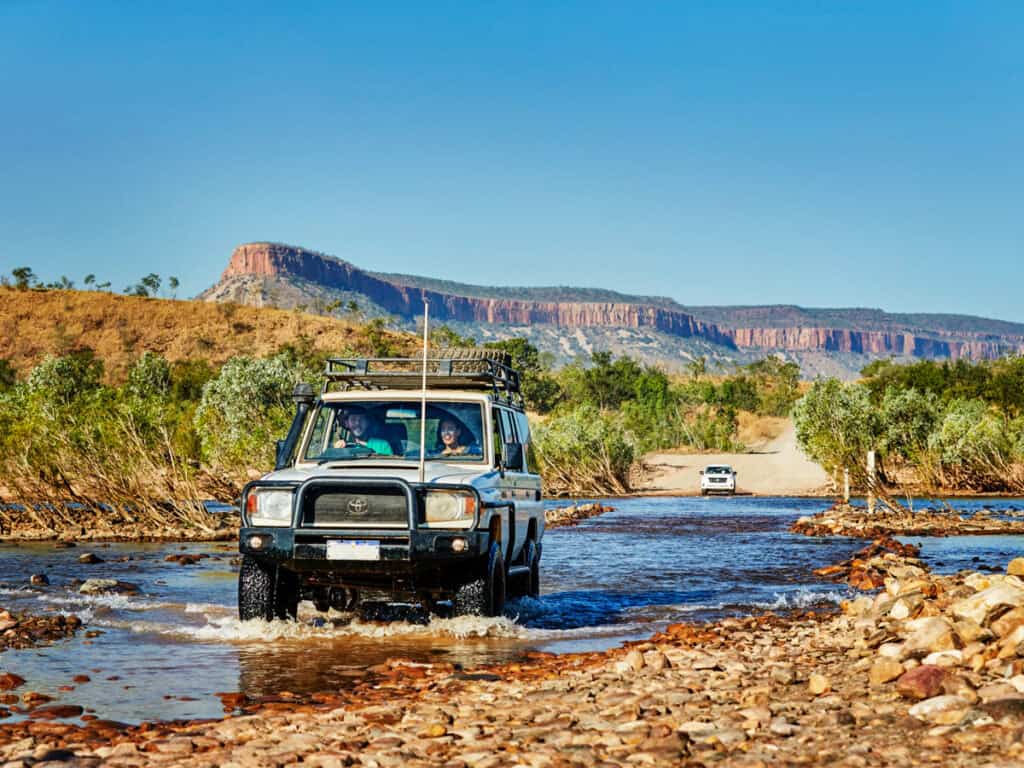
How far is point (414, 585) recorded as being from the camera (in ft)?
38.1

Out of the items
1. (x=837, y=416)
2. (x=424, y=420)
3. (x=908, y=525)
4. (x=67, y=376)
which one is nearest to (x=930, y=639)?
(x=424, y=420)

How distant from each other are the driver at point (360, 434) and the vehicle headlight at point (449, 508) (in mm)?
1391

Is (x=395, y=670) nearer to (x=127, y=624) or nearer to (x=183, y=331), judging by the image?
(x=127, y=624)

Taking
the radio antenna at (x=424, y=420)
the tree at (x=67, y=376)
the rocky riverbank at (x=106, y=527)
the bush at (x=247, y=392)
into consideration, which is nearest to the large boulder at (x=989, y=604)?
the radio antenna at (x=424, y=420)

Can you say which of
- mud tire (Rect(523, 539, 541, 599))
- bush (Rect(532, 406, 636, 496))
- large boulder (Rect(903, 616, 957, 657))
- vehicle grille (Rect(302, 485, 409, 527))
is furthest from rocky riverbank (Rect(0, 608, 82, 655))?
bush (Rect(532, 406, 636, 496))

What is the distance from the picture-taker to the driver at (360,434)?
1266cm

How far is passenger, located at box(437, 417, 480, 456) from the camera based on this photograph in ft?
41.7

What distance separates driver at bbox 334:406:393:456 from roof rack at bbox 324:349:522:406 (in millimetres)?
482

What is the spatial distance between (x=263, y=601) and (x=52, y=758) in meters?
4.98

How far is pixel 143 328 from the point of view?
121 m

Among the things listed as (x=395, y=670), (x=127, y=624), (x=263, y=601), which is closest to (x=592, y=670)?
(x=395, y=670)

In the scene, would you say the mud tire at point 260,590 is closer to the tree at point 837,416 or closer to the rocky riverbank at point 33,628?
the rocky riverbank at point 33,628

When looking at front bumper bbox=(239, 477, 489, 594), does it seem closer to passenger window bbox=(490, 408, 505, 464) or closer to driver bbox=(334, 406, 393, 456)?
driver bbox=(334, 406, 393, 456)

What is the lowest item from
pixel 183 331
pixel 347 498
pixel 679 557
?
pixel 679 557
